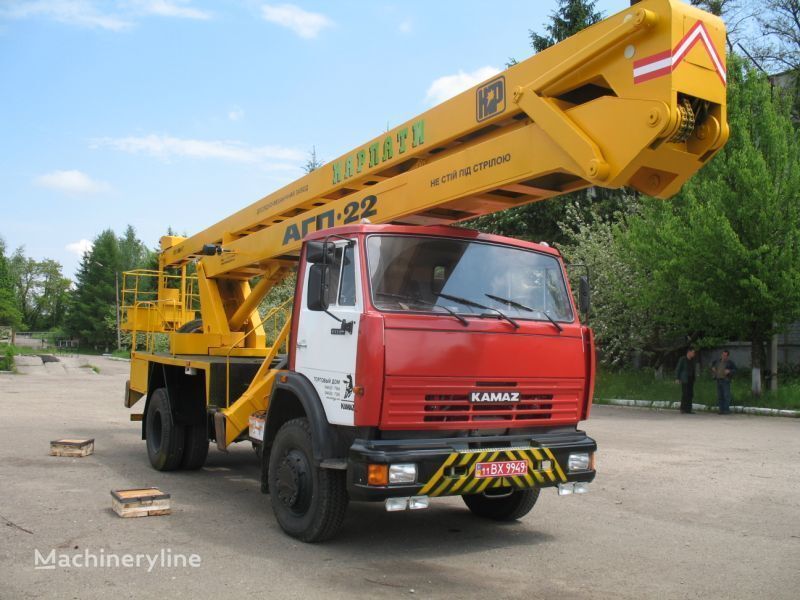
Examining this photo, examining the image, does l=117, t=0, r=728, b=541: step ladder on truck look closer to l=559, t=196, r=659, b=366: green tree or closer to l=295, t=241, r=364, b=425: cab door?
l=295, t=241, r=364, b=425: cab door

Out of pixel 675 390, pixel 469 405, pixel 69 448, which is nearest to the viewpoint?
pixel 469 405

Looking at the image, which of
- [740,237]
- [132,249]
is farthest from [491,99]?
[132,249]

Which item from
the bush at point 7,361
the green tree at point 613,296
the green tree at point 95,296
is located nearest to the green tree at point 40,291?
the green tree at point 95,296

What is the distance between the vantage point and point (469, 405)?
18.9 ft

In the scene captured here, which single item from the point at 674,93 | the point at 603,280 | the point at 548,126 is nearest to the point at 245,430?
the point at 548,126

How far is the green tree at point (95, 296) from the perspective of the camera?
7538 cm

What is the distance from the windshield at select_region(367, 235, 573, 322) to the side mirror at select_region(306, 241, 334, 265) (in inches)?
11.8

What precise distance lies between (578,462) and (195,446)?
16.9 feet

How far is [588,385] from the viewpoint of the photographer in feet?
21.1

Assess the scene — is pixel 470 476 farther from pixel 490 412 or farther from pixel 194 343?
pixel 194 343

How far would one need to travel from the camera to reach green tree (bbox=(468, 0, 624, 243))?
26109mm

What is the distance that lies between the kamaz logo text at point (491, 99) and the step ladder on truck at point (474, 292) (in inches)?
0.5

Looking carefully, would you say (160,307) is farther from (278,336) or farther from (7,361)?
(7,361)

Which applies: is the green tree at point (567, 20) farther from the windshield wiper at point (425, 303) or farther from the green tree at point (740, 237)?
the windshield wiper at point (425, 303)
